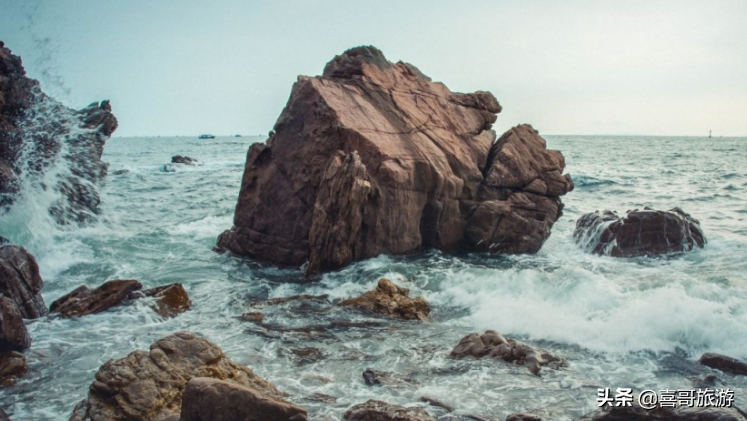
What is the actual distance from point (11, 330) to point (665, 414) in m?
8.23

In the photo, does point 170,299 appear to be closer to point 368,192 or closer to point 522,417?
point 368,192

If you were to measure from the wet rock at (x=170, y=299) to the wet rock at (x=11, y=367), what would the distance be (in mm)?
2590

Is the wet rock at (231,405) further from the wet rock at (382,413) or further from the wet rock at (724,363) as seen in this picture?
the wet rock at (724,363)

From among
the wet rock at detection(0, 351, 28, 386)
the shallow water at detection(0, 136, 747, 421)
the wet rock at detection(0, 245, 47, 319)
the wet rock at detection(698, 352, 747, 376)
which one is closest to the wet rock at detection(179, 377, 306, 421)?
the shallow water at detection(0, 136, 747, 421)

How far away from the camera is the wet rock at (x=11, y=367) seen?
22.5 feet

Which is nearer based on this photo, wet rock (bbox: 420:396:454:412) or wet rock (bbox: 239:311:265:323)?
wet rock (bbox: 420:396:454:412)

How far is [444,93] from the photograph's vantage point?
55.4 feet

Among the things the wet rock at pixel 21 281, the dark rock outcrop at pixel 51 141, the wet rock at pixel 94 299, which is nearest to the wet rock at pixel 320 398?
the wet rock at pixel 94 299

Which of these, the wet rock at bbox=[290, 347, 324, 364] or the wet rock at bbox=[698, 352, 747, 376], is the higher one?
the wet rock at bbox=[698, 352, 747, 376]

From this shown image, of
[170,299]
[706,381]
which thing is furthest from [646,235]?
[170,299]

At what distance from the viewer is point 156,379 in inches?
228

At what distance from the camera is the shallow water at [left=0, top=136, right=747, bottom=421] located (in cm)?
665

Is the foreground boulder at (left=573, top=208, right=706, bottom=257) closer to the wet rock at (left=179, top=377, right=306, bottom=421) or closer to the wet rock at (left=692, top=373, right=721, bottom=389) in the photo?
the wet rock at (left=692, top=373, right=721, bottom=389)

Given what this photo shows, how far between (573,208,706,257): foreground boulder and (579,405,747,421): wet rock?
31.8 feet
